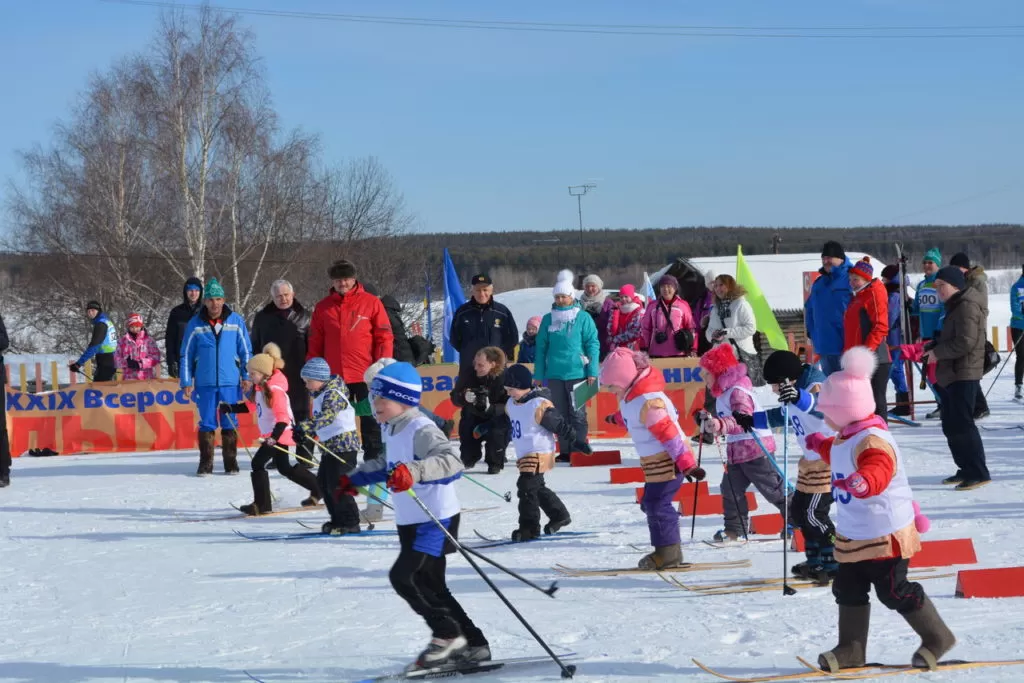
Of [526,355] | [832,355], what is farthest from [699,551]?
[526,355]

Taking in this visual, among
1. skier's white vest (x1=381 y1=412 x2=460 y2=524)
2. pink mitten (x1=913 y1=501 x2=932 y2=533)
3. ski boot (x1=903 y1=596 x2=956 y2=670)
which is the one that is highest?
skier's white vest (x1=381 y1=412 x2=460 y2=524)

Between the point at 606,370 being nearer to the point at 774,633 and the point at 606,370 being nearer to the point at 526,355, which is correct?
the point at 774,633

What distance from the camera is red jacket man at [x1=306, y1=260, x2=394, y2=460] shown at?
30.4ft

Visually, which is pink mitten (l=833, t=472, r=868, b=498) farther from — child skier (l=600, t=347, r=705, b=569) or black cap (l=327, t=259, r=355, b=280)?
black cap (l=327, t=259, r=355, b=280)

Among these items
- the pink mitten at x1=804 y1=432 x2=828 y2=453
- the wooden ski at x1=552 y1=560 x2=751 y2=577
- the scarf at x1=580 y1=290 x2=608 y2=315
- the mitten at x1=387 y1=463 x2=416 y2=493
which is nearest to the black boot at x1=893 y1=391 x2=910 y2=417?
the scarf at x1=580 y1=290 x2=608 y2=315

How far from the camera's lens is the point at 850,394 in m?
4.47

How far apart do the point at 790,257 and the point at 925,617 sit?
4172 cm

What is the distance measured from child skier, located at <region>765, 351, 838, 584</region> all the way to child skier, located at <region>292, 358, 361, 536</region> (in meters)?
3.01

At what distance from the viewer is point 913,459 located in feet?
33.3

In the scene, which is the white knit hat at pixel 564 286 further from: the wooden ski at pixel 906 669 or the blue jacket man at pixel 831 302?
the wooden ski at pixel 906 669

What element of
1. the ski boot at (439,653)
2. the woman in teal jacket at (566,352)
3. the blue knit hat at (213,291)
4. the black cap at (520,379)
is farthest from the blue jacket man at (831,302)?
the ski boot at (439,653)

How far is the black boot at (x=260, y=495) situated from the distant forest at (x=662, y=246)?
64.3 m

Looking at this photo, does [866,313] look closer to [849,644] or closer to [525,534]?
[525,534]

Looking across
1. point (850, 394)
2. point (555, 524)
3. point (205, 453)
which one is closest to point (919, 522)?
point (850, 394)
